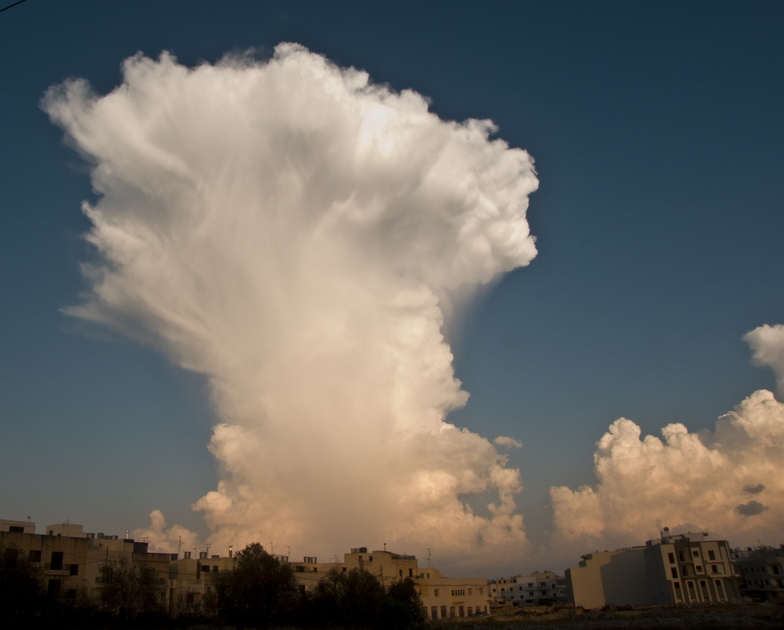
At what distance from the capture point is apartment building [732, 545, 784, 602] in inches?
5965

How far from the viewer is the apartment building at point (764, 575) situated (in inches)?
5965

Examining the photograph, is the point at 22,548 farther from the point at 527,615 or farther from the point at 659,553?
the point at 659,553

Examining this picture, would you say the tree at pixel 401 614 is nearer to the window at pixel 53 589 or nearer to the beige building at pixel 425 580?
the window at pixel 53 589

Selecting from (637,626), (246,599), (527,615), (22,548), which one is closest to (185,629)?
(246,599)

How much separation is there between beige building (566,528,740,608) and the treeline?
68820mm

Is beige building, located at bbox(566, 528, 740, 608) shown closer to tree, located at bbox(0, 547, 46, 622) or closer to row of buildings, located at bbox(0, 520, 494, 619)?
row of buildings, located at bbox(0, 520, 494, 619)

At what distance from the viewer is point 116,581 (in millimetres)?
81375

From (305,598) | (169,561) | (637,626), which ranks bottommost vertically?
(637,626)

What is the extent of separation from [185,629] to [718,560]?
116 m

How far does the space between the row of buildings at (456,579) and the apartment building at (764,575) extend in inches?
9.7

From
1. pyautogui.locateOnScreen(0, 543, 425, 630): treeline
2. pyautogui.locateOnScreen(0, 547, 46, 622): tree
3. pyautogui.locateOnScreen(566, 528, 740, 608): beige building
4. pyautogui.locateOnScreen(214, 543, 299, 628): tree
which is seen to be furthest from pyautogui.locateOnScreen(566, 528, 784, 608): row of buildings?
pyautogui.locateOnScreen(0, 547, 46, 622): tree

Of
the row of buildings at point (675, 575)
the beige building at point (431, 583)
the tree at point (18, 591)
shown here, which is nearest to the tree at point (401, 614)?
the tree at point (18, 591)

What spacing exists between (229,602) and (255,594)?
375cm

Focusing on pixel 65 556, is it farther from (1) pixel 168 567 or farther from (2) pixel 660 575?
(2) pixel 660 575
